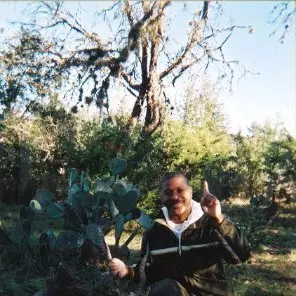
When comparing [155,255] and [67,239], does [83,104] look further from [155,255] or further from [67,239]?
[155,255]

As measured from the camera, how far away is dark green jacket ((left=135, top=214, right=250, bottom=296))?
2400mm

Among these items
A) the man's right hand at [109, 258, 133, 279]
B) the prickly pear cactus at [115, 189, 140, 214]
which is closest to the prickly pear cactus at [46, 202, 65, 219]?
the prickly pear cactus at [115, 189, 140, 214]

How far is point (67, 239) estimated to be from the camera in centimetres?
457

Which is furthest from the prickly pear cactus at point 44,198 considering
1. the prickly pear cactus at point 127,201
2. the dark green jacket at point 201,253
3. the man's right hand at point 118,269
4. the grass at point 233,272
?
the dark green jacket at point 201,253

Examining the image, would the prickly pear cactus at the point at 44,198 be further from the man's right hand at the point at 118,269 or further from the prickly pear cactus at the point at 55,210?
the man's right hand at the point at 118,269

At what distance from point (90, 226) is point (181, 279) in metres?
1.39

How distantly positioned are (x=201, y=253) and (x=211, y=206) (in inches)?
13.9

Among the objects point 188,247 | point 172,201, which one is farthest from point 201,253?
point 172,201

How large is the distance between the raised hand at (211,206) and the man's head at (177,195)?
22 centimetres

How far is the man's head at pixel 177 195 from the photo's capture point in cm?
256

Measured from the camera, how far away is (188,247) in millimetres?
2506

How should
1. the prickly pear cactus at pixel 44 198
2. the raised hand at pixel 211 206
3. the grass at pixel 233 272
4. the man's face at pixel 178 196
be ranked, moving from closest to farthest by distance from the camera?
the raised hand at pixel 211 206 < the man's face at pixel 178 196 < the prickly pear cactus at pixel 44 198 < the grass at pixel 233 272

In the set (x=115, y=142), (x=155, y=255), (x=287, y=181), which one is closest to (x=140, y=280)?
(x=155, y=255)

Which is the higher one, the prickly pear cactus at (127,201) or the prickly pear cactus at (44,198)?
the prickly pear cactus at (44,198)
